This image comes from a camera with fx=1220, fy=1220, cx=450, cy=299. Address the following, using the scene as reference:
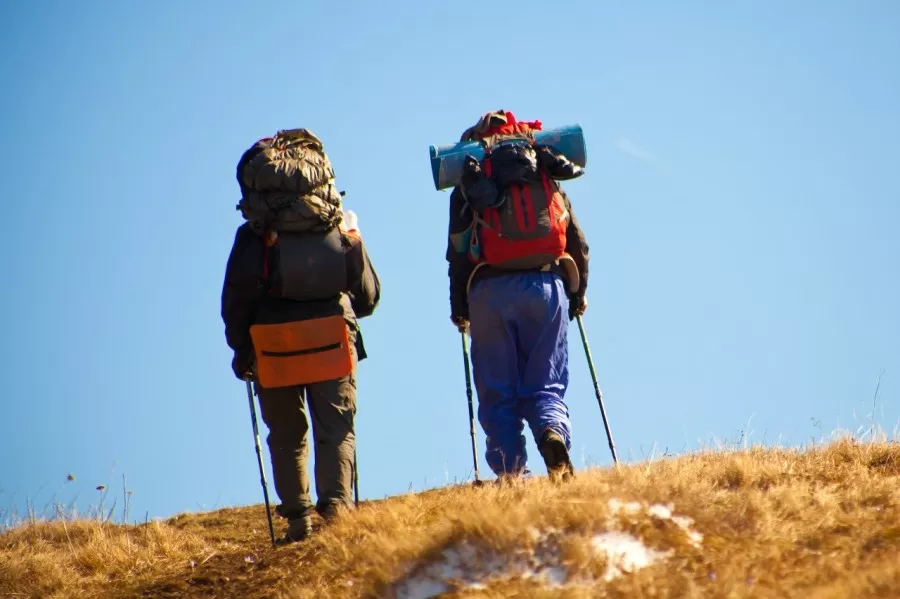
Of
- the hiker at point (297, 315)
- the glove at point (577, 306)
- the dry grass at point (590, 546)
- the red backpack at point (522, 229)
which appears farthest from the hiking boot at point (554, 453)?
the glove at point (577, 306)

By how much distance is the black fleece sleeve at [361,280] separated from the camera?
880 cm

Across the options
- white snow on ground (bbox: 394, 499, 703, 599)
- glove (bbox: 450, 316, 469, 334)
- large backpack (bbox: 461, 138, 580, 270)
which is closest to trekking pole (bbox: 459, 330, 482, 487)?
glove (bbox: 450, 316, 469, 334)

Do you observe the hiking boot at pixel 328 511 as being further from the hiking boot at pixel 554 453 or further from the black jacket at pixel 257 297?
the hiking boot at pixel 554 453

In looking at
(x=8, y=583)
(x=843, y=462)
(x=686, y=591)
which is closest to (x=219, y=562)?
(x=8, y=583)

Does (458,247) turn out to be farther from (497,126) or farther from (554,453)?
(554,453)

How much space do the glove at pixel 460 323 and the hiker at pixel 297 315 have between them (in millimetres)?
914

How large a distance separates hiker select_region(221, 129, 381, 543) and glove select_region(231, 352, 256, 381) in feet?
0.40

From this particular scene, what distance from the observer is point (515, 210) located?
8.69m

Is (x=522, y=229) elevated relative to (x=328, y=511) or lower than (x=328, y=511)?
elevated

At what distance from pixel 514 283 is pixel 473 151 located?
41.6 inches

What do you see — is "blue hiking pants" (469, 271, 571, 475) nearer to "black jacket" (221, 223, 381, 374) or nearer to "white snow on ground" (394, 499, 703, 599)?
"black jacket" (221, 223, 381, 374)

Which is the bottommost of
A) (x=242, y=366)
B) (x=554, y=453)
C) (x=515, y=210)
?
(x=554, y=453)

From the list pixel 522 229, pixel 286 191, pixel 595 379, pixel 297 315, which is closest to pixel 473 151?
pixel 522 229

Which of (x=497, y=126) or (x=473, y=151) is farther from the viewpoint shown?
(x=497, y=126)
